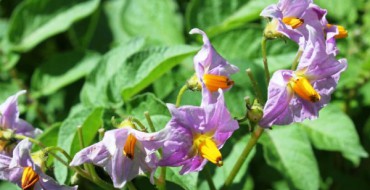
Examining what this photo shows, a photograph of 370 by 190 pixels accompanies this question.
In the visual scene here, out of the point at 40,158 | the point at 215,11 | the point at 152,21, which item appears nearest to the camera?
the point at 40,158

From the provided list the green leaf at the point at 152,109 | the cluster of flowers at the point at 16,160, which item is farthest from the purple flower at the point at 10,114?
the green leaf at the point at 152,109

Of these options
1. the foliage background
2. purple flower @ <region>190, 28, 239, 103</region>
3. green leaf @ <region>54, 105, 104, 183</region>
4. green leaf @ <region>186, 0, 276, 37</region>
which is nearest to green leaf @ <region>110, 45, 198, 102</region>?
the foliage background

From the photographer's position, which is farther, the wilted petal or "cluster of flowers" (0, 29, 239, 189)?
the wilted petal

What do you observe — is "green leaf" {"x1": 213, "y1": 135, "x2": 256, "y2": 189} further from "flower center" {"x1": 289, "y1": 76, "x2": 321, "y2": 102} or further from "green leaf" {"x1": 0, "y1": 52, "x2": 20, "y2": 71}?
"green leaf" {"x1": 0, "y1": 52, "x2": 20, "y2": 71}

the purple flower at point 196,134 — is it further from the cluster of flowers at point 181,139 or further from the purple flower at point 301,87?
the purple flower at point 301,87

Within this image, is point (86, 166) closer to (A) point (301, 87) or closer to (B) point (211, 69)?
(B) point (211, 69)

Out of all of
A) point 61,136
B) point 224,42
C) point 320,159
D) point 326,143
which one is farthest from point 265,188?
point 61,136

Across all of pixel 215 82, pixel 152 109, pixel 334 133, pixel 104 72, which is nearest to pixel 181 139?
pixel 215 82
